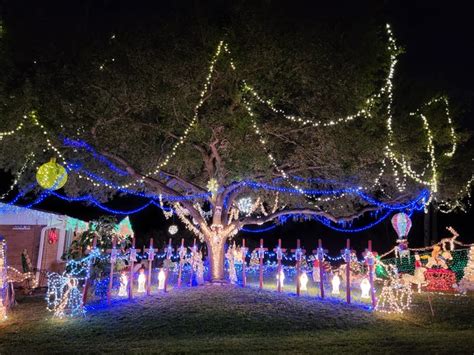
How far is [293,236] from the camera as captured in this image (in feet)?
124

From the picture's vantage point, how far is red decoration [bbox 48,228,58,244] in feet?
52.6

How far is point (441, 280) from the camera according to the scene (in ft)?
48.4

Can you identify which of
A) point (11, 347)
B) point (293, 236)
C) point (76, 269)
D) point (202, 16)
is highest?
point (202, 16)

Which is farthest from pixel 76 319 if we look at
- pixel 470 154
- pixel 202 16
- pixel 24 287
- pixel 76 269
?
pixel 470 154

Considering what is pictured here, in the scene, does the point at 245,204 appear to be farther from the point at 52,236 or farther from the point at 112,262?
the point at 112,262

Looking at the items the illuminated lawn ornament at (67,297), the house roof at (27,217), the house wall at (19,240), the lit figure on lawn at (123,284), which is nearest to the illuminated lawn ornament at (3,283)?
the illuminated lawn ornament at (67,297)

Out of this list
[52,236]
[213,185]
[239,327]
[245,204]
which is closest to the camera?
[239,327]

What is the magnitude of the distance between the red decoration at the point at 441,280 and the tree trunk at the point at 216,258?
6493 millimetres

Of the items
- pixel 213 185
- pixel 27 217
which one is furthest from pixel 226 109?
pixel 27 217

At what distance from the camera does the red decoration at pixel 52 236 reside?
52.6 feet

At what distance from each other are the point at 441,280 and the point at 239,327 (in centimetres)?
835

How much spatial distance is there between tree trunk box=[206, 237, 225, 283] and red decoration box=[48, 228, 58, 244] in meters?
5.39

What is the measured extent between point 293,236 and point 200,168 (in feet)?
72.5

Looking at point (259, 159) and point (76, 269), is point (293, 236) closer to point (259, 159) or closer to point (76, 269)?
point (259, 159)
